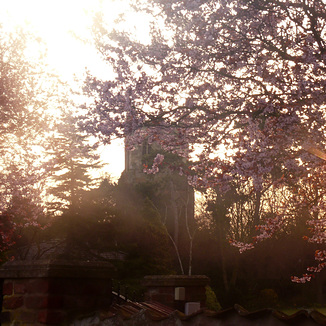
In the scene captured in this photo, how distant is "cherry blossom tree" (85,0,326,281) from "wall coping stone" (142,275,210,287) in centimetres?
371

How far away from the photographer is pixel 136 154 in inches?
2569

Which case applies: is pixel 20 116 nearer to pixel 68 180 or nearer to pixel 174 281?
pixel 174 281

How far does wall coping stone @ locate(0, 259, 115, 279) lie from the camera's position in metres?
4.47

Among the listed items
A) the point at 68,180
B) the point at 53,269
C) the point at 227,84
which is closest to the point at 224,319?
the point at 53,269

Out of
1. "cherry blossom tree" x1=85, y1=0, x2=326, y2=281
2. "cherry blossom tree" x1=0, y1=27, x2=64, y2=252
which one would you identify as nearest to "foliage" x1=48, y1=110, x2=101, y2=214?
"cherry blossom tree" x1=0, y1=27, x2=64, y2=252

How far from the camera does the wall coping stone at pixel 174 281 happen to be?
24.7 feet

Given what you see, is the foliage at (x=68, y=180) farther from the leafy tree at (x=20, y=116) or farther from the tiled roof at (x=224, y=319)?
the tiled roof at (x=224, y=319)

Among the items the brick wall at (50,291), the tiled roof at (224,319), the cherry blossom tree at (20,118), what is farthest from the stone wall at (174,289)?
the cherry blossom tree at (20,118)

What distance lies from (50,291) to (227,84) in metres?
8.25

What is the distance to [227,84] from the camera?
38.1ft

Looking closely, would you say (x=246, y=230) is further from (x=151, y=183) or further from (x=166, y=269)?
(x=151, y=183)

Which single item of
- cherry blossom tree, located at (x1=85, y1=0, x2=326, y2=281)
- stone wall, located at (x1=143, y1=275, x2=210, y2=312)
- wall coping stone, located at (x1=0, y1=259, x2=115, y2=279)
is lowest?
stone wall, located at (x1=143, y1=275, x2=210, y2=312)

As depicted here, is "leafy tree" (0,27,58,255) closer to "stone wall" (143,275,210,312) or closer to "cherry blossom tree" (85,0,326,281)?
"cherry blossom tree" (85,0,326,281)

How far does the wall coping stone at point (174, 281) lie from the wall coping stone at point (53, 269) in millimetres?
2743
